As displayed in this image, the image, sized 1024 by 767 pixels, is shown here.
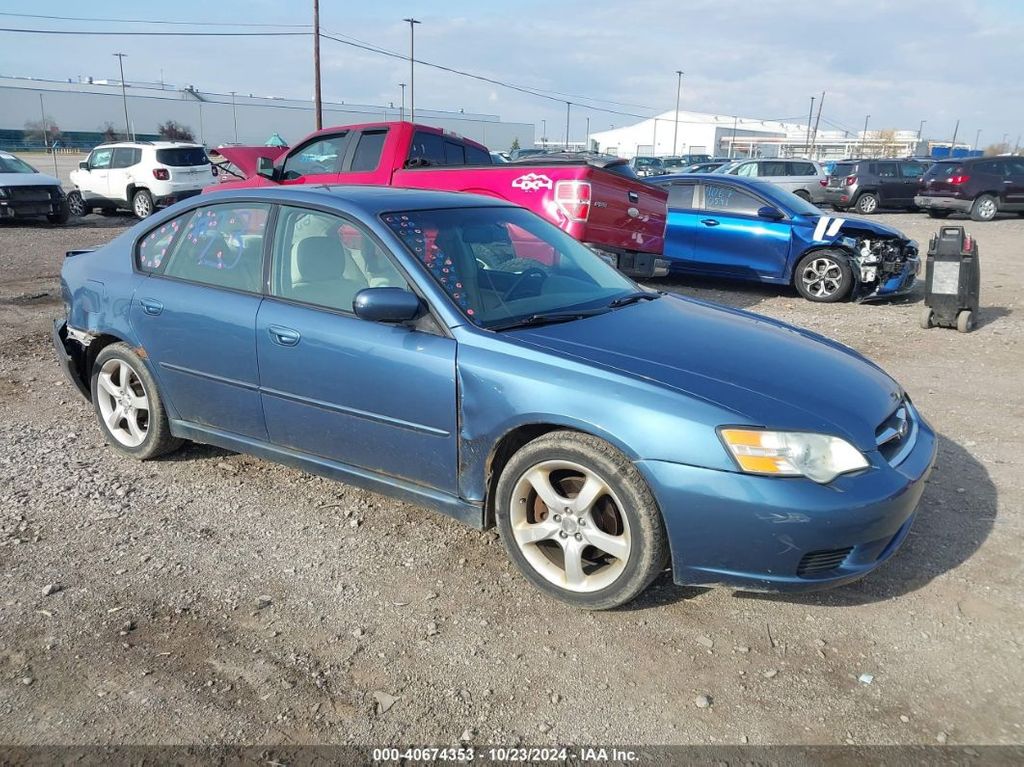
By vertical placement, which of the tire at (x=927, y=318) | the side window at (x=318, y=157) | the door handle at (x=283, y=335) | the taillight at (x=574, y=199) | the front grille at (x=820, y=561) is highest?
the side window at (x=318, y=157)

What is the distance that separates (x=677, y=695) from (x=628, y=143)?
122 m

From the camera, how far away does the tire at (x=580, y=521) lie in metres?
2.95

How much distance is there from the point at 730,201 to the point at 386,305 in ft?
26.0

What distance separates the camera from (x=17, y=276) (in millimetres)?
10648

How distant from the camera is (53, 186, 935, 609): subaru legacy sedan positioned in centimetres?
286

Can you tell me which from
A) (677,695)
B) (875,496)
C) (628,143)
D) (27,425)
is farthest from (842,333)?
(628,143)

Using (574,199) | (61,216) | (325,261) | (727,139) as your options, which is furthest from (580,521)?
(727,139)

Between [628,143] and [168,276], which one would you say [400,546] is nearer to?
[168,276]

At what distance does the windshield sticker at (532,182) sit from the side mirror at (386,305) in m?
4.71

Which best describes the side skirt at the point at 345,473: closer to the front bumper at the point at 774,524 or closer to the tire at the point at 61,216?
the front bumper at the point at 774,524

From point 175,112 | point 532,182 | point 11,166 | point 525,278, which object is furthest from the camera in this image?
point 175,112

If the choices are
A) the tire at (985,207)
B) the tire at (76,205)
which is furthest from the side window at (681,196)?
the tire at (76,205)

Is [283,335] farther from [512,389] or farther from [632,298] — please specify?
[632,298]

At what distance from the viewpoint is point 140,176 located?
17969 millimetres
